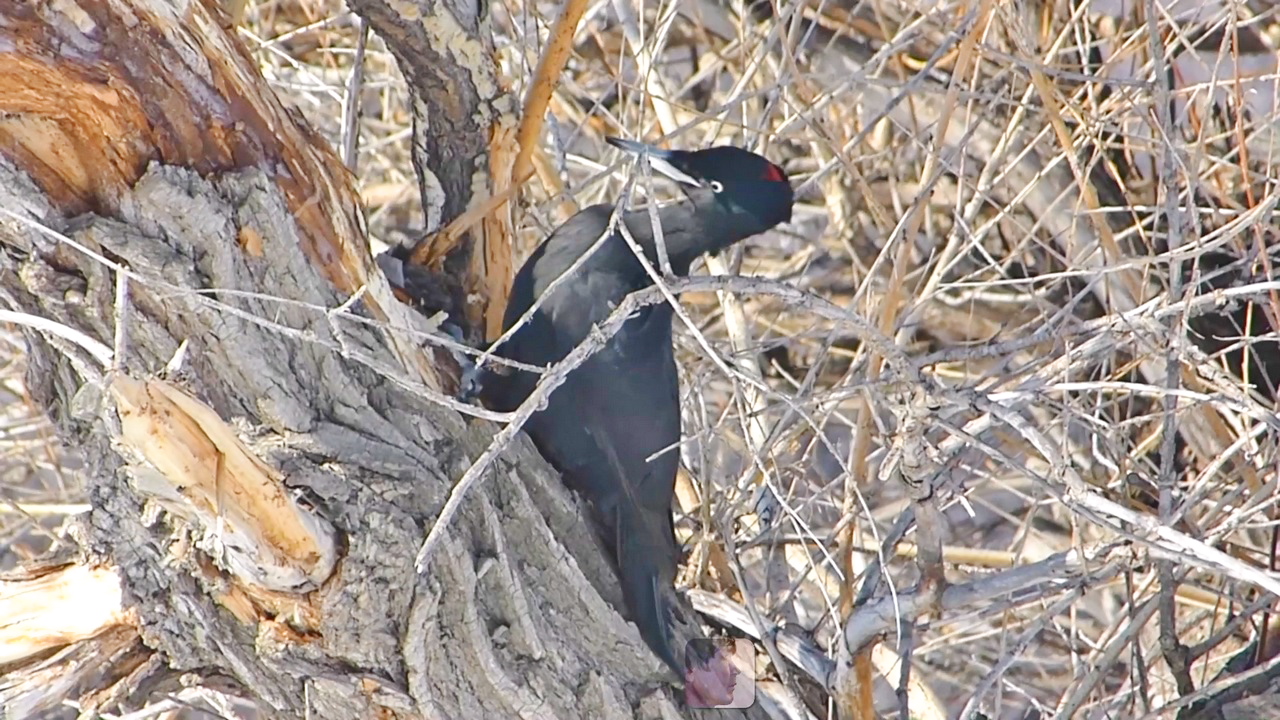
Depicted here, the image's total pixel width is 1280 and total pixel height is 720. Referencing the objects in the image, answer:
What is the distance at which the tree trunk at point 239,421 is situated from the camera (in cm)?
191

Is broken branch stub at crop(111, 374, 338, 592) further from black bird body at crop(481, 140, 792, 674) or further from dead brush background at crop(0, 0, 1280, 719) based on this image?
black bird body at crop(481, 140, 792, 674)

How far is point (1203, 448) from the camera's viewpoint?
3713 millimetres

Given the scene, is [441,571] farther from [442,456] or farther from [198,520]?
[198,520]

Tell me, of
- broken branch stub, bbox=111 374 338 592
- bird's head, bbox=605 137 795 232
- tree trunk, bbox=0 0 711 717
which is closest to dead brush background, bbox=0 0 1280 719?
bird's head, bbox=605 137 795 232

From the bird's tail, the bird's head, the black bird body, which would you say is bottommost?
the bird's tail

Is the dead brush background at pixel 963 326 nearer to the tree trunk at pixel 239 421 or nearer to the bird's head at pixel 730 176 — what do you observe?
the bird's head at pixel 730 176

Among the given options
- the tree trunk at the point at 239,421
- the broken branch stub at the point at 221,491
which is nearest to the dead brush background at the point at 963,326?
the tree trunk at the point at 239,421

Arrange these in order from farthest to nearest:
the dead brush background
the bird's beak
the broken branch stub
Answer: the bird's beak
the dead brush background
the broken branch stub

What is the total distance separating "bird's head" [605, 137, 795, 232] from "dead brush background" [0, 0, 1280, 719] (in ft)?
0.29

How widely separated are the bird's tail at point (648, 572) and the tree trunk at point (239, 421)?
0.26ft

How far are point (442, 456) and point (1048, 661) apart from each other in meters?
2.23

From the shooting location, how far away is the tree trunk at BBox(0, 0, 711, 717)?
1.91 metres

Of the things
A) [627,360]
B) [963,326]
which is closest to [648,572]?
[627,360]

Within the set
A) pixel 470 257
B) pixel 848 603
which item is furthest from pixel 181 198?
pixel 848 603
